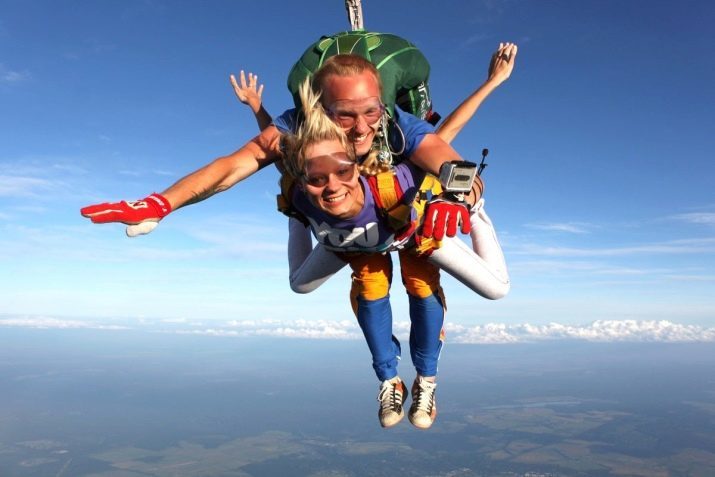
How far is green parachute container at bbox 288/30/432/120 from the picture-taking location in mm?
3494

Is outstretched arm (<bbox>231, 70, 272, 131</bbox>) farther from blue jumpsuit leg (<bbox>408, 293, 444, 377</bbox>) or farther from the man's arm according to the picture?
blue jumpsuit leg (<bbox>408, 293, 444, 377</bbox>)

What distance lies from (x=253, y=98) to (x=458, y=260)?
229 cm

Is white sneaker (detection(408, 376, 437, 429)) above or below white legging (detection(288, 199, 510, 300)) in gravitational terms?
below

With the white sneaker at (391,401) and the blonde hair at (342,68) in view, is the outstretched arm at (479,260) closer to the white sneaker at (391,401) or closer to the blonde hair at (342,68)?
the white sneaker at (391,401)

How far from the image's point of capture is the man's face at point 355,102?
Answer: 3.06m

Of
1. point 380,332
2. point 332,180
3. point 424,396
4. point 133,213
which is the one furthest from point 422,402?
point 133,213

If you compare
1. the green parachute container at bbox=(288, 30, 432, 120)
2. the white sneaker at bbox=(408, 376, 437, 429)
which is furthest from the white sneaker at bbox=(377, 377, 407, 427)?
the green parachute container at bbox=(288, 30, 432, 120)

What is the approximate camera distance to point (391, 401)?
14.7 feet

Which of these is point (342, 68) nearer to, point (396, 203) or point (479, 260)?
point (396, 203)

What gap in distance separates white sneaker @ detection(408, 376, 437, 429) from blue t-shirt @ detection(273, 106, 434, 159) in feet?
7.98

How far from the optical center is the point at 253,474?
131625mm

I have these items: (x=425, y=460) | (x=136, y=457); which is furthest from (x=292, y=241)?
(x=136, y=457)

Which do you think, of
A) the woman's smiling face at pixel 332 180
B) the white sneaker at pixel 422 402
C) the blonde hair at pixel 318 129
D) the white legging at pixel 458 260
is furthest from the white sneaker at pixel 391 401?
the blonde hair at pixel 318 129

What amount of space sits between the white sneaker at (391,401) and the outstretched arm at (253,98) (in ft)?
8.72
